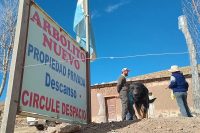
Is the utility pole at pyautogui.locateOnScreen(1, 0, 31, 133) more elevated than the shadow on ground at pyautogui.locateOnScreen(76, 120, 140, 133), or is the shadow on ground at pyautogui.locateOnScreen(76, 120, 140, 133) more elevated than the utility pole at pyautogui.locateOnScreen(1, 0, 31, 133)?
the utility pole at pyautogui.locateOnScreen(1, 0, 31, 133)

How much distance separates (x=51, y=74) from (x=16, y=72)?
106 cm

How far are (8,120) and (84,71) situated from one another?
10.4 ft

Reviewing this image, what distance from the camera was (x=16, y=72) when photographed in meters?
4.72

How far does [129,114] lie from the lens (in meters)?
8.60

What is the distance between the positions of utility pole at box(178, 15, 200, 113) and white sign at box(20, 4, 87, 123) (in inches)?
309


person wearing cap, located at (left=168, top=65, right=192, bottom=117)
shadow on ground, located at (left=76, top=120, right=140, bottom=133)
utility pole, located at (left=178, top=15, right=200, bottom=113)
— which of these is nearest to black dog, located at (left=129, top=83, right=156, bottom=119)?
person wearing cap, located at (left=168, top=65, right=192, bottom=117)

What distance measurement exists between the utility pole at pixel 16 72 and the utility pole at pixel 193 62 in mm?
9910

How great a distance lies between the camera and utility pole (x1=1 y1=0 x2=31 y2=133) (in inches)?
177

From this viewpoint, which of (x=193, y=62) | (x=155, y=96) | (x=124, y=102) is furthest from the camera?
(x=155, y=96)

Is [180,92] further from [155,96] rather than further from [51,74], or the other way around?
[155,96]

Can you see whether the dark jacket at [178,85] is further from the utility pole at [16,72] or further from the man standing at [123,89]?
the utility pole at [16,72]

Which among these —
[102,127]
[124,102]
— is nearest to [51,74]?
[102,127]

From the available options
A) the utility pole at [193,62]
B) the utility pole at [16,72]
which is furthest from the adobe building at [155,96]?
the utility pole at [16,72]

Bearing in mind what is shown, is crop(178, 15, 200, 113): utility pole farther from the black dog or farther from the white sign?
the white sign
